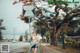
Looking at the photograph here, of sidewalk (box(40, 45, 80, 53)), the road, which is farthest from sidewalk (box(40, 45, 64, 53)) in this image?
the road

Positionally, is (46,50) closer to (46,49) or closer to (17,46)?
(46,49)

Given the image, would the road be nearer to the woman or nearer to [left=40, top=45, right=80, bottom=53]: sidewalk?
the woman

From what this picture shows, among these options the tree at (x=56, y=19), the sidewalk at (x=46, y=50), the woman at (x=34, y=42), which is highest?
the tree at (x=56, y=19)

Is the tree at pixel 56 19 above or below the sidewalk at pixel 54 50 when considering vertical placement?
above

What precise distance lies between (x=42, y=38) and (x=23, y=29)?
23 centimetres

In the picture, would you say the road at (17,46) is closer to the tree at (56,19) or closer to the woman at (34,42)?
the woman at (34,42)

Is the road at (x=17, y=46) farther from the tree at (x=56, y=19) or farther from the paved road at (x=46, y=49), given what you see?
the tree at (x=56, y=19)

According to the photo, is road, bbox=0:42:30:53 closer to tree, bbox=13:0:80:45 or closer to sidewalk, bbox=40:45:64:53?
sidewalk, bbox=40:45:64:53

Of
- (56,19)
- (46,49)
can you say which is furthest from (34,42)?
(56,19)

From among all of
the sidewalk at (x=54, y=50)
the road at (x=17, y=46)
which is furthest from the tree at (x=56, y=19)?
the road at (x=17, y=46)

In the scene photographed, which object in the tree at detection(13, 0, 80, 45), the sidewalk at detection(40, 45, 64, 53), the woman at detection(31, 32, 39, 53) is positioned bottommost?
the sidewalk at detection(40, 45, 64, 53)

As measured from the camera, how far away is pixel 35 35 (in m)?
2.24

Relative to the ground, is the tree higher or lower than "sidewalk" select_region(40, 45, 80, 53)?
higher

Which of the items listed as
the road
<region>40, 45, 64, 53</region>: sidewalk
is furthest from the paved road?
the road
